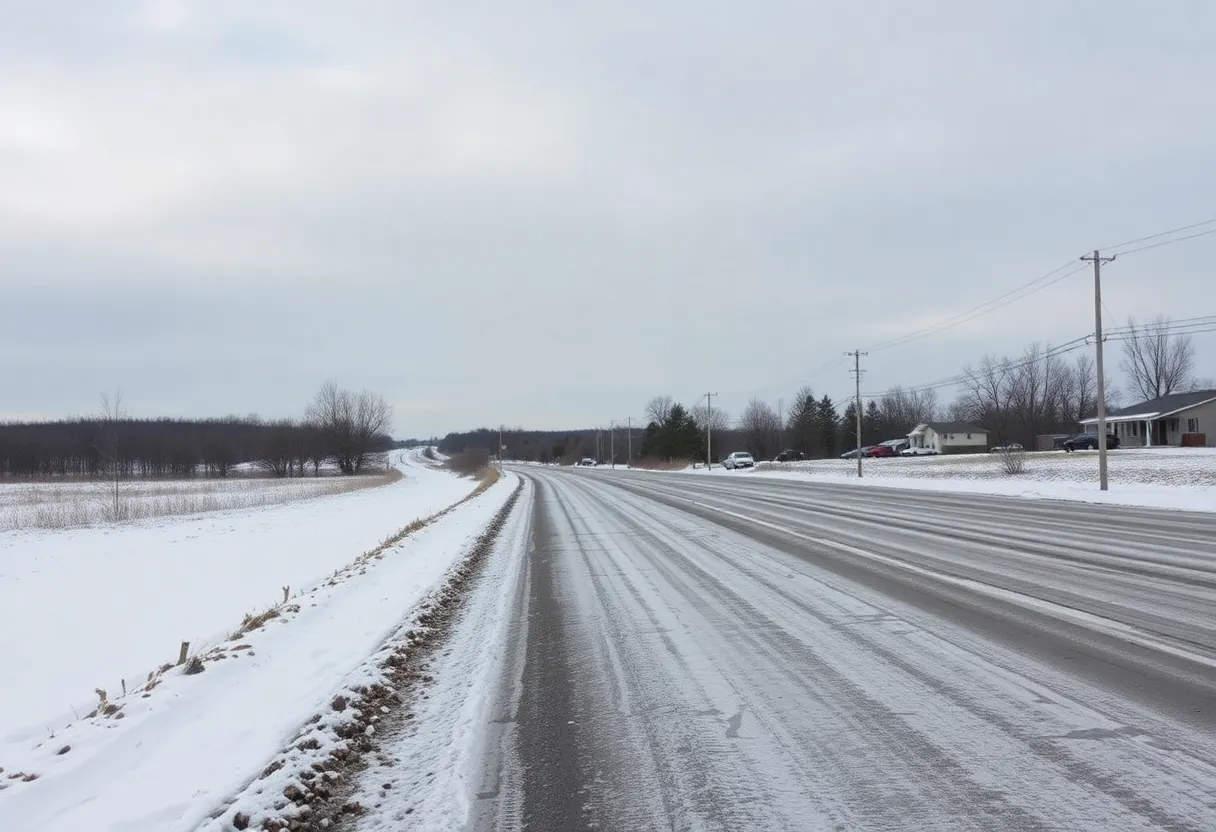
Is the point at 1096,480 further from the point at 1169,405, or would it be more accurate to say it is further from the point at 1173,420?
the point at 1169,405

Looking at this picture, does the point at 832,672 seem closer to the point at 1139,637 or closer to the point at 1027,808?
the point at 1027,808

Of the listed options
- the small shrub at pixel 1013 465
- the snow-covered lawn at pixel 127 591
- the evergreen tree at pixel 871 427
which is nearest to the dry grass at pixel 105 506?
the snow-covered lawn at pixel 127 591

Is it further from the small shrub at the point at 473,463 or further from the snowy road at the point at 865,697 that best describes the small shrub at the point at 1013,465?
the small shrub at the point at 473,463

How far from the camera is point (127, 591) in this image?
15094 millimetres

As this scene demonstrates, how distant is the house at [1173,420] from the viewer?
62031 millimetres

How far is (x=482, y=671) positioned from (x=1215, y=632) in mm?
6569

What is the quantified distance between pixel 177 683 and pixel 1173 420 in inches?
3082

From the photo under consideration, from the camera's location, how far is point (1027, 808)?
12.6ft

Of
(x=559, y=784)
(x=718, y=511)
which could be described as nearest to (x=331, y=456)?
(x=718, y=511)

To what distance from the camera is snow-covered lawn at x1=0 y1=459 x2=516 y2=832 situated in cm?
446

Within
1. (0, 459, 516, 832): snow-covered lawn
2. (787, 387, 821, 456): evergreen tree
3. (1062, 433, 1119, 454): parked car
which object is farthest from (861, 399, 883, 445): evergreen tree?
(0, 459, 516, 832): snow-covered lawn

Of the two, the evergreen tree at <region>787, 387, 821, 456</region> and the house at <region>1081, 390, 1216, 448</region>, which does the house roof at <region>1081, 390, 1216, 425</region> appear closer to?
the house at <region>1081, 390, 1216, 448</region>

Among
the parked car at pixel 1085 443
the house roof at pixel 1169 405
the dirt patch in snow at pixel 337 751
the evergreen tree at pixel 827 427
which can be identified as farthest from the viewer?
the evergreen tree at pixel 827 427

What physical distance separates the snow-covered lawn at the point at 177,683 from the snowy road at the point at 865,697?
1638mm
